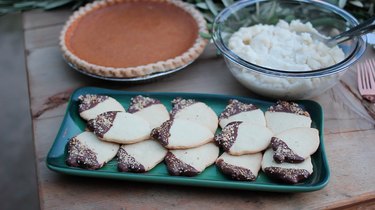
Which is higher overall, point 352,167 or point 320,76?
→ point 320,76

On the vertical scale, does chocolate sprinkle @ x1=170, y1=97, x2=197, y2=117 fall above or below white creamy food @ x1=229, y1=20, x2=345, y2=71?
below

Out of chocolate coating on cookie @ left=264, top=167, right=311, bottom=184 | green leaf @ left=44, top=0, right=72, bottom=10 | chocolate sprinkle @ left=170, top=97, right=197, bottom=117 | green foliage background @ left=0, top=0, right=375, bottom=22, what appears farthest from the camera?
green leaf @ left=44, top=0, right=72, bottom=10

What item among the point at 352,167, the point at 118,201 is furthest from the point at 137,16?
the point at 352,167

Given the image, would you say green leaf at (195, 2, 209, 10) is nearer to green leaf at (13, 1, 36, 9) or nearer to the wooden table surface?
the wooden table surface

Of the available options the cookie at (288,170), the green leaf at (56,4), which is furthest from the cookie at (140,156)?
the green leaf at (56,4)

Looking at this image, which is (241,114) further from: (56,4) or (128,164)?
(56,4)

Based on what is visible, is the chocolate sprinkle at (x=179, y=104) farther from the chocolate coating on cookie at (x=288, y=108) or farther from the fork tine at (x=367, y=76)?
the fork tine at (x=367, y=76)

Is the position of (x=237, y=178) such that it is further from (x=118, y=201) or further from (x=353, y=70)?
(x=353, y=70)

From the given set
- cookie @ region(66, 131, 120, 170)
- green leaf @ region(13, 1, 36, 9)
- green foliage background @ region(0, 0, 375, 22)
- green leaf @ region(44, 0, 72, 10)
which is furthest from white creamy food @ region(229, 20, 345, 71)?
green leaf @ region(13, 1, 36, 9)
